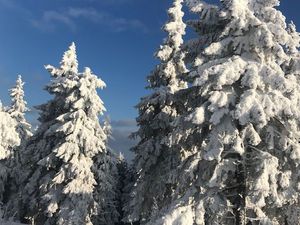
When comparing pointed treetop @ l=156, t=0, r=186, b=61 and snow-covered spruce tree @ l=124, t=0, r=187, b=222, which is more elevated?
pointed treetop @ l=156, t=0, r=186, b=61

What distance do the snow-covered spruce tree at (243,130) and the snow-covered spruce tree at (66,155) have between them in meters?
15.1

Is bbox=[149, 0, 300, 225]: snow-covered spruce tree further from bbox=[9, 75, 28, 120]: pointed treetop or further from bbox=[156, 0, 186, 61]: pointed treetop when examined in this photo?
bbox=[9, 75, 28, 120]: pointed treetop

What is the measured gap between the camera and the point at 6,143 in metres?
43.8

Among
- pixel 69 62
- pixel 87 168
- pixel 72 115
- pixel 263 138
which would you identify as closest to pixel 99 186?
pixel 87 168

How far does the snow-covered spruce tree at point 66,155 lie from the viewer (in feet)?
105

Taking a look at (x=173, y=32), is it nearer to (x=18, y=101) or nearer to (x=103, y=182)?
(x=103, y=182)

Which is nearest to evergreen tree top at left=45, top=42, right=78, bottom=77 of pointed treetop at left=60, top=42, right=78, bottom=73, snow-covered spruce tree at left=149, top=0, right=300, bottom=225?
pointed treetop at left=60, top=42, right=78, bottom=73

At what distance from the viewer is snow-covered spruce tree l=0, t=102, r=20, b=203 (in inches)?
1694

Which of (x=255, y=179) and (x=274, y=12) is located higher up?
(x=274, y=12)

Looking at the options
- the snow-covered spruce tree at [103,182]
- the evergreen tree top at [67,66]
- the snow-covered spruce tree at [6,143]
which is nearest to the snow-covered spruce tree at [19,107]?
the snow-covered spruce tree at [6,143]

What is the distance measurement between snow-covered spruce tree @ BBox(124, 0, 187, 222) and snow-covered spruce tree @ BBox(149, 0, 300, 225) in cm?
1017

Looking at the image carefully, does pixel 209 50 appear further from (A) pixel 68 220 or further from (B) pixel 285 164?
(A) pixel 68 220

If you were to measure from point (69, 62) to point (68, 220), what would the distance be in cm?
1422

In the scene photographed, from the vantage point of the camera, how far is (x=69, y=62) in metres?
40.1
